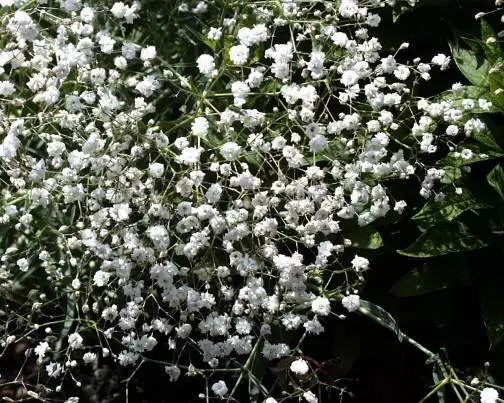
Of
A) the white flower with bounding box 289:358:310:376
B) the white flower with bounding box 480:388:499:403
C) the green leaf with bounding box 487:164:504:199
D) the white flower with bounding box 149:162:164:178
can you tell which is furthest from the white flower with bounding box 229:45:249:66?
the white flower with bounding box 480:388:499:403

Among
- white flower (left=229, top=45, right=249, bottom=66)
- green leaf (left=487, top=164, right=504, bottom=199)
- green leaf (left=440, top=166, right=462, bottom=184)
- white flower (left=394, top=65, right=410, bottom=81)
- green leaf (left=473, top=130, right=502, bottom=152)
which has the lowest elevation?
green leaf (left=440, top=166, right=462, bottom=184)

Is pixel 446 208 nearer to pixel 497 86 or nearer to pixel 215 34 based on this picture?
pixel 497 86

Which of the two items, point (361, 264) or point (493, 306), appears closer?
point (361, 264)

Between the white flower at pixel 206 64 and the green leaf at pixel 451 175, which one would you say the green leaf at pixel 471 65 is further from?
the white flower at pixel 206 64

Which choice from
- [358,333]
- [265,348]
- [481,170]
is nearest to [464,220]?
[481,170]

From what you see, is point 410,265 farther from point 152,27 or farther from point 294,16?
point 152,27

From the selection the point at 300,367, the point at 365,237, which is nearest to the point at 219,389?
the point at 300,367

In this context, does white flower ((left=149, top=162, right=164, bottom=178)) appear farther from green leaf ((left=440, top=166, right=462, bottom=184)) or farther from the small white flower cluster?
green leaf ((left=440, top=166, right=462, bottom=184))
